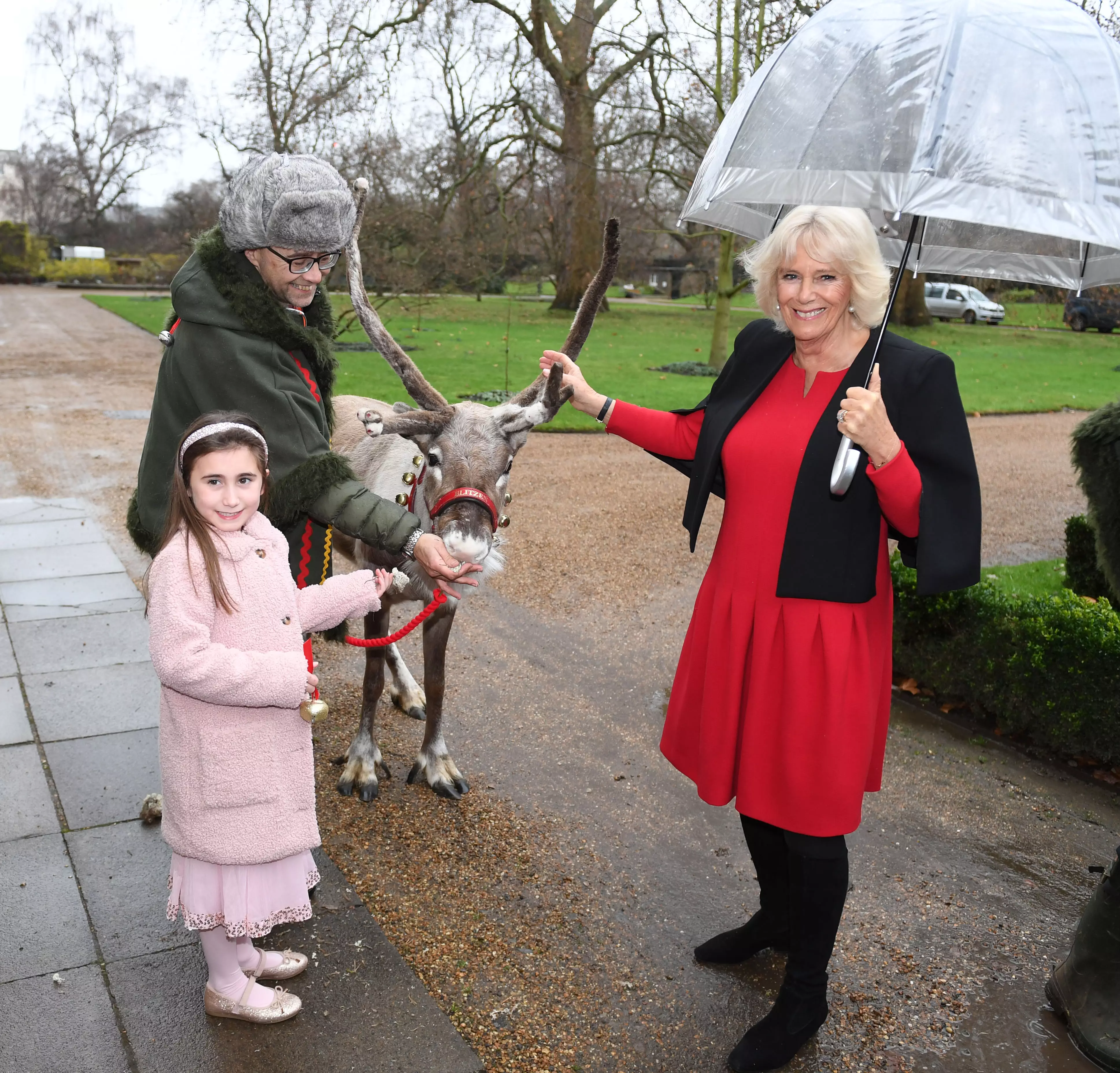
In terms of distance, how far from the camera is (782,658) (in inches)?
120

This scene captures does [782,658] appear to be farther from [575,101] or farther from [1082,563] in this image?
[575,101]

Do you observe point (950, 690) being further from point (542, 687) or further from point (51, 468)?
point (51, 468)

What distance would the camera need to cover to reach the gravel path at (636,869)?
3350 millimetres

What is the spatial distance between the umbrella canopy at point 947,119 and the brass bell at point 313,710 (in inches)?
80.1

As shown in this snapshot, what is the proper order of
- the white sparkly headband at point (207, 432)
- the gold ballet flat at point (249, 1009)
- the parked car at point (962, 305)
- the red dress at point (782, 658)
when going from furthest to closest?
1. the parked car at point (962, 305)
2. the gold ballet flat at point (249, 1009)
3. the red dress at point (782, 658)
4. the white sparkly headband at point (207, 432)

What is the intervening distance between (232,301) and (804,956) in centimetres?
282

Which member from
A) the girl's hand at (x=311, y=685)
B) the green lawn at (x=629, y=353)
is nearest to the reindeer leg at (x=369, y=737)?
the girl's hand at (x=311, y=685)

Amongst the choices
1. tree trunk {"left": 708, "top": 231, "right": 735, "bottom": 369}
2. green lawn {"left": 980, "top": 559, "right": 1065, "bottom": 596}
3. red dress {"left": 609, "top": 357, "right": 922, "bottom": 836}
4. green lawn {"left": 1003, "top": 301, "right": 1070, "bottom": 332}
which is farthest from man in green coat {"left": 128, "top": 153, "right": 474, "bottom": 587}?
green lawn {"left": 1003, "top": 301, "right": 1070, "bottom": 332}

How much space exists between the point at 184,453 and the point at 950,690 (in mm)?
4851

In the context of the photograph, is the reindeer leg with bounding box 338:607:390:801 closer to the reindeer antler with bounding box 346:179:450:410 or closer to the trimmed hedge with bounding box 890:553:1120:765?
the reindeer antler with bounding box 346:179:450:410

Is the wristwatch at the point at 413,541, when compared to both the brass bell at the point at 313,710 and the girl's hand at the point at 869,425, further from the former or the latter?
the girl's hand at the point at 869,425

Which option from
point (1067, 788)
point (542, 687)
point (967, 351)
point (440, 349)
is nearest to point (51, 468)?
point (542, 687)

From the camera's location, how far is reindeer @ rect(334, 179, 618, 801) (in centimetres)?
367

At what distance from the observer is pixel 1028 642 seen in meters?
5.39
